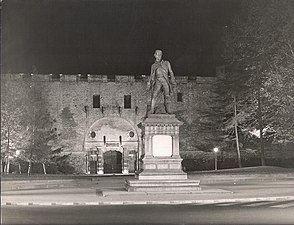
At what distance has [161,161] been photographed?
1675 centimetres

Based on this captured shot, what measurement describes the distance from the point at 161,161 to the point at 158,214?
5.85 metres

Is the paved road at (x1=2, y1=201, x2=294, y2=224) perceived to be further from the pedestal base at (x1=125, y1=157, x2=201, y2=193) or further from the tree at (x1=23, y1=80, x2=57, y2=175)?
the tree at (x1=23, y1=80, x2=57, y2=175)

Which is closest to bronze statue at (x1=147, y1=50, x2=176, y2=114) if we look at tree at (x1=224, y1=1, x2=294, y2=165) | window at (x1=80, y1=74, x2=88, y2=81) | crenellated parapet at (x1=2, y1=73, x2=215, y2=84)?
tree at (x1=224, y1=1, x2=294, y2=165)

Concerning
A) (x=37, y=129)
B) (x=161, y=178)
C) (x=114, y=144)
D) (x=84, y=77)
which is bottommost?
(x=161, y=178)

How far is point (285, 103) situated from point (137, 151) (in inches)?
710

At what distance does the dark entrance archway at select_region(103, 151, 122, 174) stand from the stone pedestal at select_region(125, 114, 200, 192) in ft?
76.3

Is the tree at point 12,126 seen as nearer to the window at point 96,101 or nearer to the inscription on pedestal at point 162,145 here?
the window at point 96,101

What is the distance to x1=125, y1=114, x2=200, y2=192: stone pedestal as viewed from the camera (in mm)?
16297

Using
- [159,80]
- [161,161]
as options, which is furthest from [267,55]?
[161,161]

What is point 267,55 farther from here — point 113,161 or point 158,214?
point 158,214

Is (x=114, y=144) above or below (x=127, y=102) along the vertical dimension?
below

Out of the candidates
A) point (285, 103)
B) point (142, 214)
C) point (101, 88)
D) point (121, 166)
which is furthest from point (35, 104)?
point (142, 214)

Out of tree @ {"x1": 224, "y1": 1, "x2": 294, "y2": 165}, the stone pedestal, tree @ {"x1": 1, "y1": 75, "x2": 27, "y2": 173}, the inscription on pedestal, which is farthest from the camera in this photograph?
tree @ {"x1": 1, "y1": 75, "x2": 27, "y2": 173}

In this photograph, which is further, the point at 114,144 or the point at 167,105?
the point at 114,144
